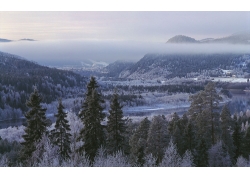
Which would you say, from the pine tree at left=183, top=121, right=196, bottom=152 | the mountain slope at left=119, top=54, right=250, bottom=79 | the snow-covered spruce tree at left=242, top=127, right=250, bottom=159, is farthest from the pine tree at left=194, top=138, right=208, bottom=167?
the mountain slope at left=119, top=54, right=250, bottom=79

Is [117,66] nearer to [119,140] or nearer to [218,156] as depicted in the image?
[218,156]

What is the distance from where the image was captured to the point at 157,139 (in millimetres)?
20922

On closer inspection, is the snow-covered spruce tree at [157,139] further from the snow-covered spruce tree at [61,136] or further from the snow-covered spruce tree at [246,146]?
the snow-covered spruce tree at [246,146]

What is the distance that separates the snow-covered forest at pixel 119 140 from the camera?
589 inches

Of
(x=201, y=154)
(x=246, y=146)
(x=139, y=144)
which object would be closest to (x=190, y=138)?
(x=201, y=154)

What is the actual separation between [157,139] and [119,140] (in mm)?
4599

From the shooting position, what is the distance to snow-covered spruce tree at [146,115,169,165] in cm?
2058

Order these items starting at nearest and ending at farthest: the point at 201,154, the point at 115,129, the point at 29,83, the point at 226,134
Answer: the point at 115,129
the point at 201,154
the point at 226,134
the point at 29,83

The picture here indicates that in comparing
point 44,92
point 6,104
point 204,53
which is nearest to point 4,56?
point 44,92

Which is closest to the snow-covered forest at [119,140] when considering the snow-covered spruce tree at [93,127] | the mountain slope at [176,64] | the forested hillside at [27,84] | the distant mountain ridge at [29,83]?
the snow-covered spruce tree at [93,127]

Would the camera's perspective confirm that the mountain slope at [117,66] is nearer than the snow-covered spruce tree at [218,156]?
No

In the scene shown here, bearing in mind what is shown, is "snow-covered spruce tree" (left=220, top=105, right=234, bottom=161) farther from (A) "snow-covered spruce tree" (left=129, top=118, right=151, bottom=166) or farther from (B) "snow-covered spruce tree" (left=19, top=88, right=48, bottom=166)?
(B) "snow-covered spruce tree" (left=19, top=88, right=48, bottom=166)

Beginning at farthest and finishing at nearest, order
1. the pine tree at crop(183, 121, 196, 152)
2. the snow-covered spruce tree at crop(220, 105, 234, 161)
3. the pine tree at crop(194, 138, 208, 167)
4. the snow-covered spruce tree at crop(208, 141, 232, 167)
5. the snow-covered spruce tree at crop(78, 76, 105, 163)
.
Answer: the snow-covered spruce tree at crop(220, 105, 234, 161) → the pine tree at crop(183, 121, 196, 152) → the snow-covered spruce tree at crop(208, 141, 232, 167) → the pine tree at crop(194, 138, 208, 167) → the snow-covered spruce tree at crop(78, 76, 105, 163)

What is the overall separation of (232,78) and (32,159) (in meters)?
51.9
